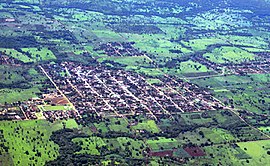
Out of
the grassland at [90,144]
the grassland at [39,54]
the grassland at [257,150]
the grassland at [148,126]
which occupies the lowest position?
the grassland at [257,150]

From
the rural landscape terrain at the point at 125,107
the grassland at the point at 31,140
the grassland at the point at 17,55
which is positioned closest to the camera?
the grassland at the point at 31,140

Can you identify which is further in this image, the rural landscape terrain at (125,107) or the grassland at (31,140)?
the rural landscape terrain at (125,107)

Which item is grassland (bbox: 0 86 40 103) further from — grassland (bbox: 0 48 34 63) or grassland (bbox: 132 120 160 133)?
grassland (bbox: 132 120 160 133)

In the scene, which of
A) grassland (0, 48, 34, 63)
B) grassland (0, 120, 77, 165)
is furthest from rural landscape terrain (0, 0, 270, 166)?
grassland (0, 48, 34, 63)

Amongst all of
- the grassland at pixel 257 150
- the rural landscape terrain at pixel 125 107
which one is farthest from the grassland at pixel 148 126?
the grassland at pixel 257 150

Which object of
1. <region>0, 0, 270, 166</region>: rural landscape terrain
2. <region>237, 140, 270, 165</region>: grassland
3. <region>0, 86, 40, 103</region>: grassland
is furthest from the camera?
<region>0, 86, 40, 103</region>: grassland

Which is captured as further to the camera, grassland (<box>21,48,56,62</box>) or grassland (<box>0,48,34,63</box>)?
grassland (<box>21,48,56,62</box>)

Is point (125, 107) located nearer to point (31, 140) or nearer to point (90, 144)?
point (90, 144)

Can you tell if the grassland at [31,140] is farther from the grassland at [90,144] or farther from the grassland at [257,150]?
the grassland at [257,150]

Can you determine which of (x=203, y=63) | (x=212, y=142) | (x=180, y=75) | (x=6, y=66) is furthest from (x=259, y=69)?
(x=6, y=66)

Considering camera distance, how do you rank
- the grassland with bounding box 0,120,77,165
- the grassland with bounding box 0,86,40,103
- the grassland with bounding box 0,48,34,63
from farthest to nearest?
the grassland with bounding box 0,48,34,63, the grassland with bounding box 0,86,40,103, the grassland with bounding box 0,120,77,165

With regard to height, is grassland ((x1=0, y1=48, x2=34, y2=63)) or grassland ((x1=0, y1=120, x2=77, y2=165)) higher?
grassland ((x1=0, y1=48, x2=34, y2=63))

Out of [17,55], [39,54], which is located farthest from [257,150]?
[17,55]
